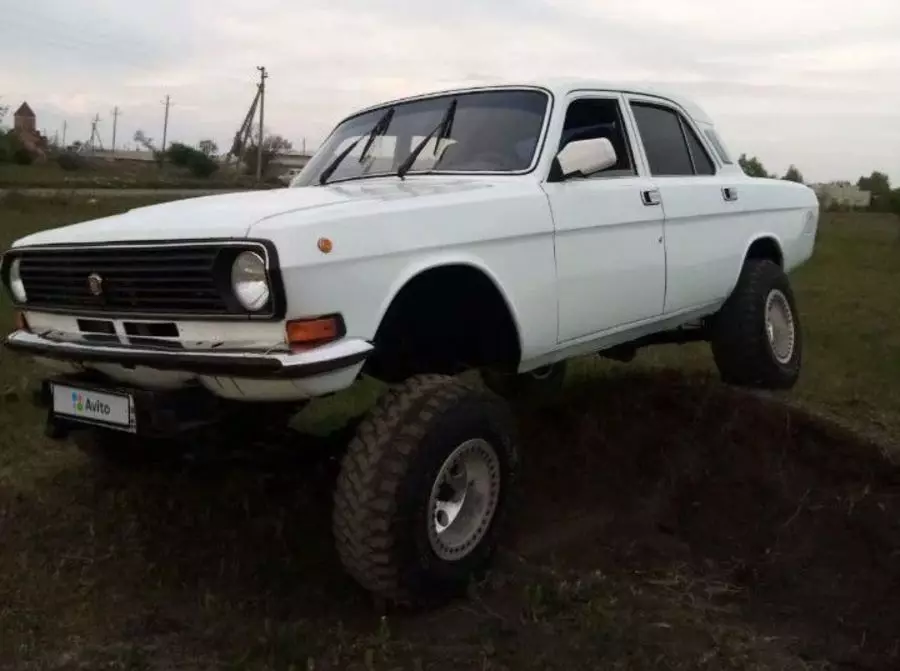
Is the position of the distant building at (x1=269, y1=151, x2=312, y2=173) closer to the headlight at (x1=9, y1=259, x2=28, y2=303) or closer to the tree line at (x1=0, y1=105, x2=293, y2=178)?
the headlight at (x1=9, y1=259, x2=28, y2=303)

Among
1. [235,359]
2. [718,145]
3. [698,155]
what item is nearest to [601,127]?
[698,155]

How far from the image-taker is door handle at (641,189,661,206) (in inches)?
189

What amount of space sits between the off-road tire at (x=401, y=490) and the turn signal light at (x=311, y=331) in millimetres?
407

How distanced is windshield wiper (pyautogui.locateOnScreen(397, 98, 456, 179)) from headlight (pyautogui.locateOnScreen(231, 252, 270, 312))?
5.00 ft

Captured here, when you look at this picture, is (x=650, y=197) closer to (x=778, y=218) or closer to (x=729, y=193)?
(x=729, y=193)

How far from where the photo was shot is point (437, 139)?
4590mm

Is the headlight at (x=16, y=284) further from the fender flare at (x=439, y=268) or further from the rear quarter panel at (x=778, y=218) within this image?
the rear quarter panel at (x=778, y=218)

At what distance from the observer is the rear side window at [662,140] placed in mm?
5227

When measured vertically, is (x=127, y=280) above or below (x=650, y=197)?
below

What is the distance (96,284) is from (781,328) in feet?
14.6

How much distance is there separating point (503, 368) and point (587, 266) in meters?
0.60

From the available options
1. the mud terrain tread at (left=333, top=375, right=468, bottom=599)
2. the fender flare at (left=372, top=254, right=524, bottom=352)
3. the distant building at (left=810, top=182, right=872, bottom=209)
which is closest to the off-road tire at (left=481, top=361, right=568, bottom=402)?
the fender flare at (left=372, top=254, right=524, bottom=352)

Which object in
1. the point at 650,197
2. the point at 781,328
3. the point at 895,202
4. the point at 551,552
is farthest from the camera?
the point at 895,202

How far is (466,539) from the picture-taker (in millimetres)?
3668
